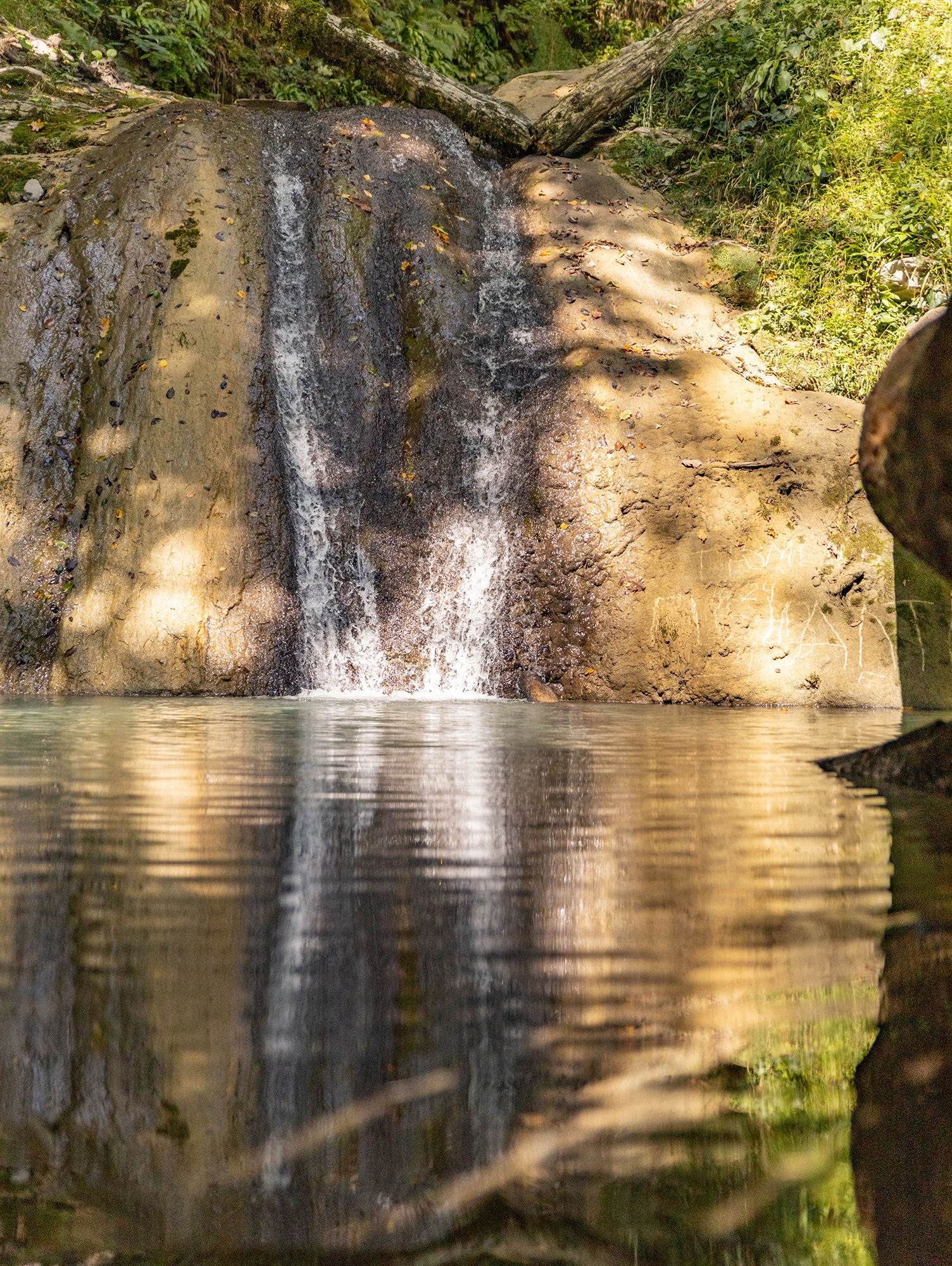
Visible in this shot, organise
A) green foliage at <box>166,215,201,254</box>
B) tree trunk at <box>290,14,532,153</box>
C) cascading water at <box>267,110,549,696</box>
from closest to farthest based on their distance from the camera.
Answer: cascading water at <box>267,110,549,696</box> → green foliage at <box>166,215,201,254</box> → tree trunk at <box>290,14,532,153</box>

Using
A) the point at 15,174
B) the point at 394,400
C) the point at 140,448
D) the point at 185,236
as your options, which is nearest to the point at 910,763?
the point at 140,448

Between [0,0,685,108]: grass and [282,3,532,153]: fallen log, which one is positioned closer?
[0,0,685,108]: grass

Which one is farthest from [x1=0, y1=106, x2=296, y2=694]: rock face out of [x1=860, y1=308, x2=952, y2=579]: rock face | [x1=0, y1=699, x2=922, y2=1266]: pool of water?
[x1=0, y1=699, x2=922, y2=1266]: pool of water

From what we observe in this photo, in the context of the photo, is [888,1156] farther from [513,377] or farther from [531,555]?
[513,377]

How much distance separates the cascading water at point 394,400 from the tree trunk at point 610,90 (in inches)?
90.0

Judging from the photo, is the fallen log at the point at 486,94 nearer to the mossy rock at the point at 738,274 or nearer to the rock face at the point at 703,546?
the mossy rock at the point at 738,274

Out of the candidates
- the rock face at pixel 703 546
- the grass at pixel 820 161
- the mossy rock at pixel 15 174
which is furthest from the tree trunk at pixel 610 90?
the mossy rock at pixel 15 174

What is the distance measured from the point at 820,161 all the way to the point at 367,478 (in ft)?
19.6

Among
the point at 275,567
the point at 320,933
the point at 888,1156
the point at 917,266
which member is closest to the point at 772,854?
the point at 320,933

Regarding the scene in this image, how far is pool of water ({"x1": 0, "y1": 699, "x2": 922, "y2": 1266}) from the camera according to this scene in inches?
27.5

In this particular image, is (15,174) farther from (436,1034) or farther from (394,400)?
(436,1034)

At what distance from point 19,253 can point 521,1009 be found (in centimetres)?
913

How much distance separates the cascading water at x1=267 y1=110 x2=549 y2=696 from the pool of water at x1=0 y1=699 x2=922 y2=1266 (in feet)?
19.2

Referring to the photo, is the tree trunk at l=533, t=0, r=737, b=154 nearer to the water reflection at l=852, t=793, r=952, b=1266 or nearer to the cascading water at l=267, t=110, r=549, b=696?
the cascading water at l=267, t=110, r=549, b=696
